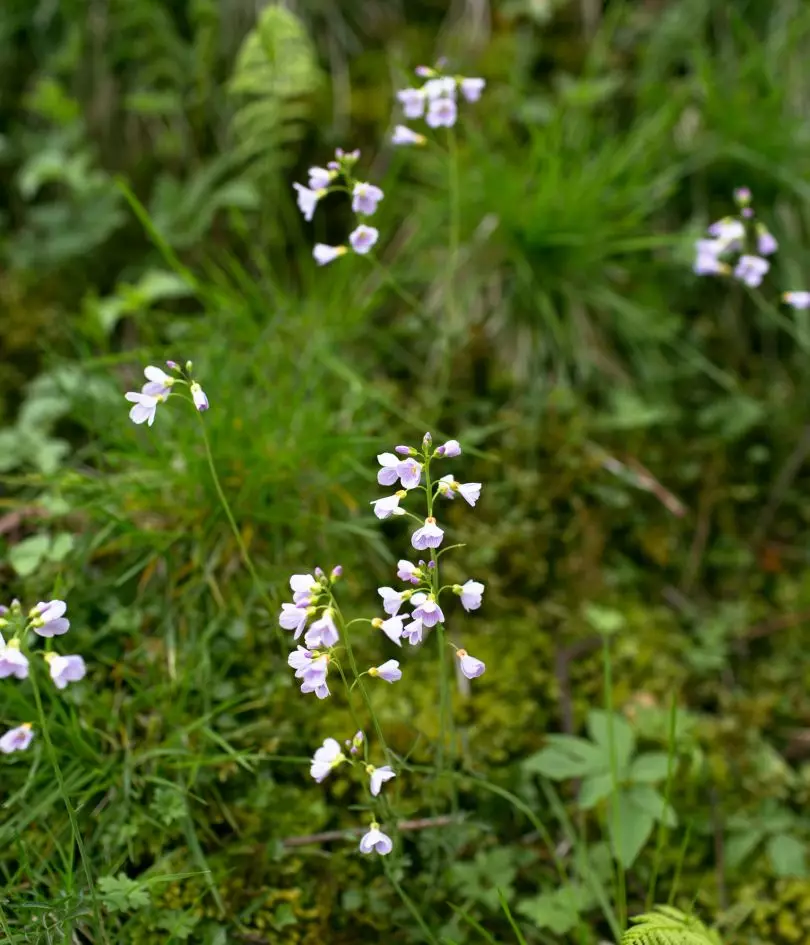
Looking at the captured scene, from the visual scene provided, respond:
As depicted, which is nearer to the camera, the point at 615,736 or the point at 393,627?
the point at 393,627

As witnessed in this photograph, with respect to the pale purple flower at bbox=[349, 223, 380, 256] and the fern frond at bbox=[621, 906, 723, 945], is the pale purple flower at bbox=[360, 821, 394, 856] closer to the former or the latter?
the fern frond at bbox=[621, 906, 723, 945]

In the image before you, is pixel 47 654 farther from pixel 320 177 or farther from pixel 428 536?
pixel 320 177

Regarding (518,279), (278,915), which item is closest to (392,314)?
(518,279)

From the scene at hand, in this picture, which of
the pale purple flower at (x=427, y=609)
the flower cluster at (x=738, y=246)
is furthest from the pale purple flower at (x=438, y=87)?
the pale purple flower at (x=427, y=609)

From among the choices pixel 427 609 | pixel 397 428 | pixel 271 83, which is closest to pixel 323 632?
pixel 427 609

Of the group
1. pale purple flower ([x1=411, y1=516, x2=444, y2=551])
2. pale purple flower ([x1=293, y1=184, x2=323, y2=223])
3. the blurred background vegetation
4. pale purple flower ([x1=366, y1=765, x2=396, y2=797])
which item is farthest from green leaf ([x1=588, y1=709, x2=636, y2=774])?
pale purple flower ([x1=293, y1=184, x2=323, y2=223])

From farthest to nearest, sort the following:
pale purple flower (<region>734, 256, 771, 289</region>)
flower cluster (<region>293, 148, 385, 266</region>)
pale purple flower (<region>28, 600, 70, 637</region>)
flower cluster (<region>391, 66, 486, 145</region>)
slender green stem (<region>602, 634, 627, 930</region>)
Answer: pale purple flower (<region>734, 256, 771, 289</region>) → flower cluster (<region>391, 66, 486, 145</region>) → flower cluster (<region>293, 148, 385, 266</region>) → slender green stem (<region>602, 634, 627, 930</region>) → pale purple flower (<region>28, 600, 70, 637</region>)

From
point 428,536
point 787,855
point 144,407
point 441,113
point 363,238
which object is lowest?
point 787,855
